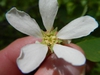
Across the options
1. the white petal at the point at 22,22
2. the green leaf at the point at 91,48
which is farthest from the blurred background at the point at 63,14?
the white petal at the point at 22,22

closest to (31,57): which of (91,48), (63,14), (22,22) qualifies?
(22,22)

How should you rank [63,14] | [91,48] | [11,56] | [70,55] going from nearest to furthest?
[70,55] < [91,48] < [11,56] < [63,14]

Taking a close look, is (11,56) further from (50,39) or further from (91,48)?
(91,48)

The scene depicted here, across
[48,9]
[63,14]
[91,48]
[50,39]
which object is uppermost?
[48,9]

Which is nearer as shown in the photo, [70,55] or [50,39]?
[70,55]

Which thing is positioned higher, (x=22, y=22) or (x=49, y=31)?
(x=22, y=22)

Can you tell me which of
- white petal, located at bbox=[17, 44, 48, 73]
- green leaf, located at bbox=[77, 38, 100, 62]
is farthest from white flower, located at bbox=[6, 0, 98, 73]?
green leaf, located at bbox=[77, 38, 100, 62]

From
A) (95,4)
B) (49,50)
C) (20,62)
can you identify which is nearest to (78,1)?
(95,4)
